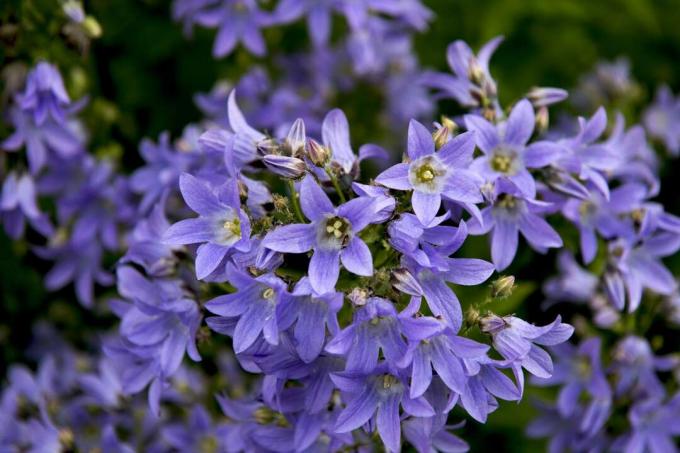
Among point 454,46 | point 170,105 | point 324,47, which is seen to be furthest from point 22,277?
point 454,46

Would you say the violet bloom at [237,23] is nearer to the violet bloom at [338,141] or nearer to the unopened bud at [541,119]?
the violet bloom at [338,141]

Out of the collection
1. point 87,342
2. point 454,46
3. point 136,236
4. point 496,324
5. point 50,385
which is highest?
point 454,46

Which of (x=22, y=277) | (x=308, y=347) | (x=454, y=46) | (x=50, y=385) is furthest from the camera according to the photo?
(x=22, y=277)

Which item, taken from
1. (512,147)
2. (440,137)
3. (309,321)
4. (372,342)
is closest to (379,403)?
(372,342)

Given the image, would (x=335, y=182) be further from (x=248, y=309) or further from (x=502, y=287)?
(x=502, y=287)

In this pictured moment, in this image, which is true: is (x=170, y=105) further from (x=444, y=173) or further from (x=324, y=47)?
(x=444, y=173)

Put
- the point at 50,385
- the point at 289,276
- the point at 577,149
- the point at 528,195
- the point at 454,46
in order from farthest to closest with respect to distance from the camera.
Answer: the point at 50,385, the point at 454,46, the point at 577,149, the point at 528,195, the point at 289,276
